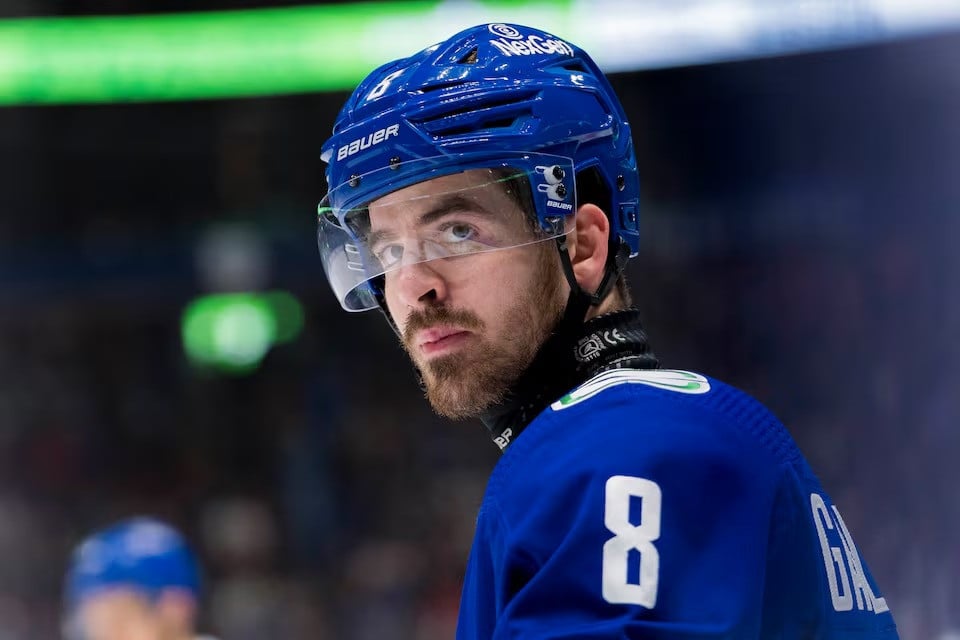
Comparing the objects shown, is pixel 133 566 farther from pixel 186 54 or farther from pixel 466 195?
pixel 186 54

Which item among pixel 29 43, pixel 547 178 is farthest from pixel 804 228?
pixel 547 178

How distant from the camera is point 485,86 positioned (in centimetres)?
135

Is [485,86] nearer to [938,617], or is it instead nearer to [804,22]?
[938,617]

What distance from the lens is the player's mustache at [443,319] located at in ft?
4.26

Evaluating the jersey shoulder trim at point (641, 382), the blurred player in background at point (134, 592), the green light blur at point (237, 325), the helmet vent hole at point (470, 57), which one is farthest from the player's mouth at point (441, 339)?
the green light blur at point (237, 325)

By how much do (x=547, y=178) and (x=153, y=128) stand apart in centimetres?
817

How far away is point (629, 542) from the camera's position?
917 millimetres

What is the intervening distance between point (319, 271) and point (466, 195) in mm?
7285

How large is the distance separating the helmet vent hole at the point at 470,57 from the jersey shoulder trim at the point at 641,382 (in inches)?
19.5

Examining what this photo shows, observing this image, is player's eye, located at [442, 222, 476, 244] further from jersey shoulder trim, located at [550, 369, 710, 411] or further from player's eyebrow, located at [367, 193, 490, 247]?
jersey shoulder trim, located at [550, 369, 710, 411]

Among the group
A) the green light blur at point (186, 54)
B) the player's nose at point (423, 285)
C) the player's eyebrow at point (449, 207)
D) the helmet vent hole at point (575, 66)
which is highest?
the green light blur at point (186, 54)

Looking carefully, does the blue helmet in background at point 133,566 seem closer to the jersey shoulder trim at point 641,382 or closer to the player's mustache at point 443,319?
the player's mustache at point 443,319

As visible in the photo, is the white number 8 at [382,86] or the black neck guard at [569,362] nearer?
the black neck guard at [569,362]

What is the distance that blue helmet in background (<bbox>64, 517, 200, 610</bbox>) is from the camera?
354 centimetres
